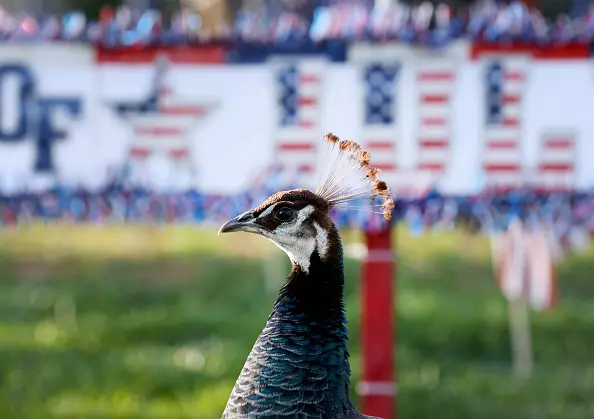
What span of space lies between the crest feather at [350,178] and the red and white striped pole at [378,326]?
1.76 meters

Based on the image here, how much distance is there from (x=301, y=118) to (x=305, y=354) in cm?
190

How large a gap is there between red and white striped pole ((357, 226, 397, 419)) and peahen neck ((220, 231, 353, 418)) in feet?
5.88

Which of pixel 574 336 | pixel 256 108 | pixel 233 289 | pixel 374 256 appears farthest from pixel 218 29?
pixel 233 289

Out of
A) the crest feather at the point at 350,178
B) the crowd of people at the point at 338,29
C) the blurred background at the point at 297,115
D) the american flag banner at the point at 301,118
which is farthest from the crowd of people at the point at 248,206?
the crest feather at the point at 350,178

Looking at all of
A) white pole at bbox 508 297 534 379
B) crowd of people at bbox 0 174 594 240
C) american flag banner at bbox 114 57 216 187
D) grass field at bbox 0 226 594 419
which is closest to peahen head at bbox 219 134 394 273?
crowd of people at bbox 0 174 594 240

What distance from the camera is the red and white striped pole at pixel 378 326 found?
3.93 meters

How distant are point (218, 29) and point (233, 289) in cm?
458

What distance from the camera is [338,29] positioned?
3873 millimetres

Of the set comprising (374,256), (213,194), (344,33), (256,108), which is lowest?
(374,256)

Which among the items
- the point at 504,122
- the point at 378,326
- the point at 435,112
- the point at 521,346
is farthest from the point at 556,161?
the point at 521,346

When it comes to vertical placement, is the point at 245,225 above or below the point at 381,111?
below

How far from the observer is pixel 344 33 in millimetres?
3838

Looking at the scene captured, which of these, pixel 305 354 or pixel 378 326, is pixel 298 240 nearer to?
pixel 305 354

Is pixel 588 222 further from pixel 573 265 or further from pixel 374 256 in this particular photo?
pixel 573 265
